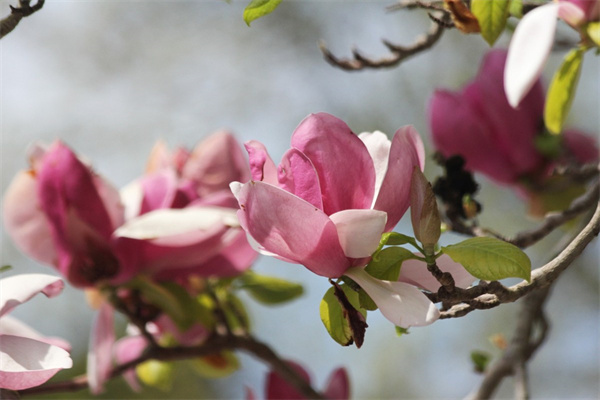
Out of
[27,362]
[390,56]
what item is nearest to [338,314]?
[27,362]

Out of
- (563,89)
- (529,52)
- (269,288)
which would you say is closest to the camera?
(529,52)

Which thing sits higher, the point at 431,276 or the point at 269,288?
the point at 431,276

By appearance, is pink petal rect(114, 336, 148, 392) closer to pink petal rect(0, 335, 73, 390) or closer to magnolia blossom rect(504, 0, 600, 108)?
pink petal rect(0, 335, 73, 390)

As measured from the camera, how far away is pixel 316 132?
403 mm

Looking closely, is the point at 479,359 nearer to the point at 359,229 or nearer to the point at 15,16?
the point at 359,229

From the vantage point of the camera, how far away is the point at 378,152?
0.42 m

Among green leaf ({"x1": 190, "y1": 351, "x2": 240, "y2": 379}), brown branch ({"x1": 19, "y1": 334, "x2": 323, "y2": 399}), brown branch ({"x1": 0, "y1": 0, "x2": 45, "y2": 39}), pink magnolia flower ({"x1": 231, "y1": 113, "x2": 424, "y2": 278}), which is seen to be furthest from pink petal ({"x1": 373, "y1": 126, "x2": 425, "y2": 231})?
green leaf ({"x1": 190, "y1": 351, "x2": 240, "y2": 379})

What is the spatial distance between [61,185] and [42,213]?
0.05 metres

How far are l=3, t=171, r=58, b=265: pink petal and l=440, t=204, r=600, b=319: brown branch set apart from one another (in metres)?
0.40

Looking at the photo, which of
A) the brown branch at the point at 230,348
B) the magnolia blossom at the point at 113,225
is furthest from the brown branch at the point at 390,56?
the brown branch at the point at 230,348

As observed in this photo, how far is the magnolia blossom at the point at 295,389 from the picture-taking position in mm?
712

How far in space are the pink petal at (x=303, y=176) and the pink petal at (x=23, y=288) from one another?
143 mm

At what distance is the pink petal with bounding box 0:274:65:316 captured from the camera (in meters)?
0.41

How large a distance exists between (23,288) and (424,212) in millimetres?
212
